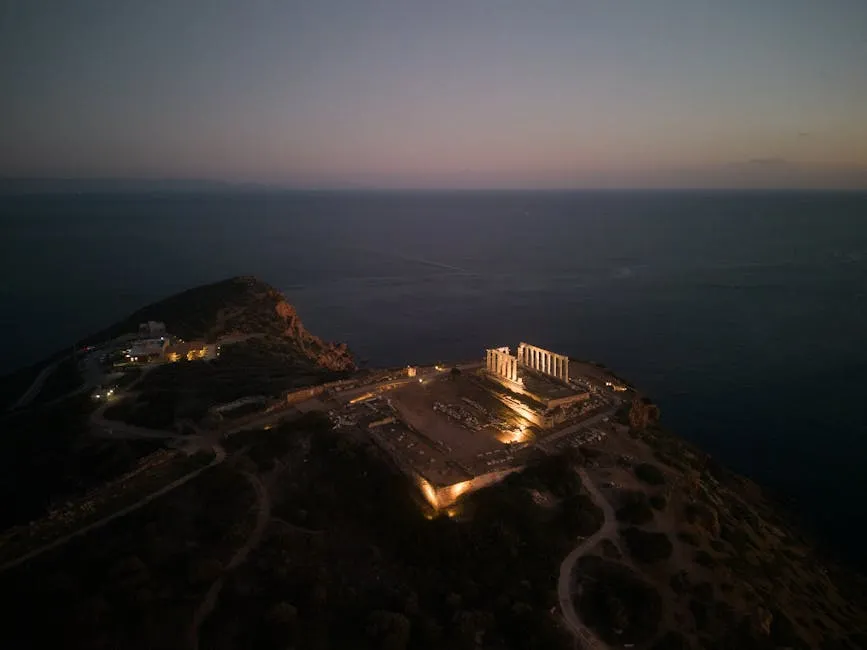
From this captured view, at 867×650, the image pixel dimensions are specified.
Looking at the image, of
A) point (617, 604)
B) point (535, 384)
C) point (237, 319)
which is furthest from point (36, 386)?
point (617, 604)


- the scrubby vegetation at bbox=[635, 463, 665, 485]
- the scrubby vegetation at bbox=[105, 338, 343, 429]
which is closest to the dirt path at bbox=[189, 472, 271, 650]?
the scrubby vegetation at bbox=[105, 338, 343, 429]

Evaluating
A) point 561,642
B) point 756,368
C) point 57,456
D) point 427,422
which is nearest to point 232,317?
Result: point 57,456

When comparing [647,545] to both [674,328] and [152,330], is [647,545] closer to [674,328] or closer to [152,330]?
[152,330]

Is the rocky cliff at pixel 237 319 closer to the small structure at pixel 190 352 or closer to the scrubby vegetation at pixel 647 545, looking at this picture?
the small structure at pixel 190 352

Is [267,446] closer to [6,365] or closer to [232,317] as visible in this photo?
[232,317]

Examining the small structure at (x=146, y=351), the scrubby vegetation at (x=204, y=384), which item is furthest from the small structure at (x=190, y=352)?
the scrubby vegetation at (x=204, y=384)

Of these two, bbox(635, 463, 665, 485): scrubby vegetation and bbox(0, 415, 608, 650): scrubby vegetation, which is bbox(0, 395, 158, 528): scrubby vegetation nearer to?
bbox(0, 415, 608, 650): scrubby vegetation
